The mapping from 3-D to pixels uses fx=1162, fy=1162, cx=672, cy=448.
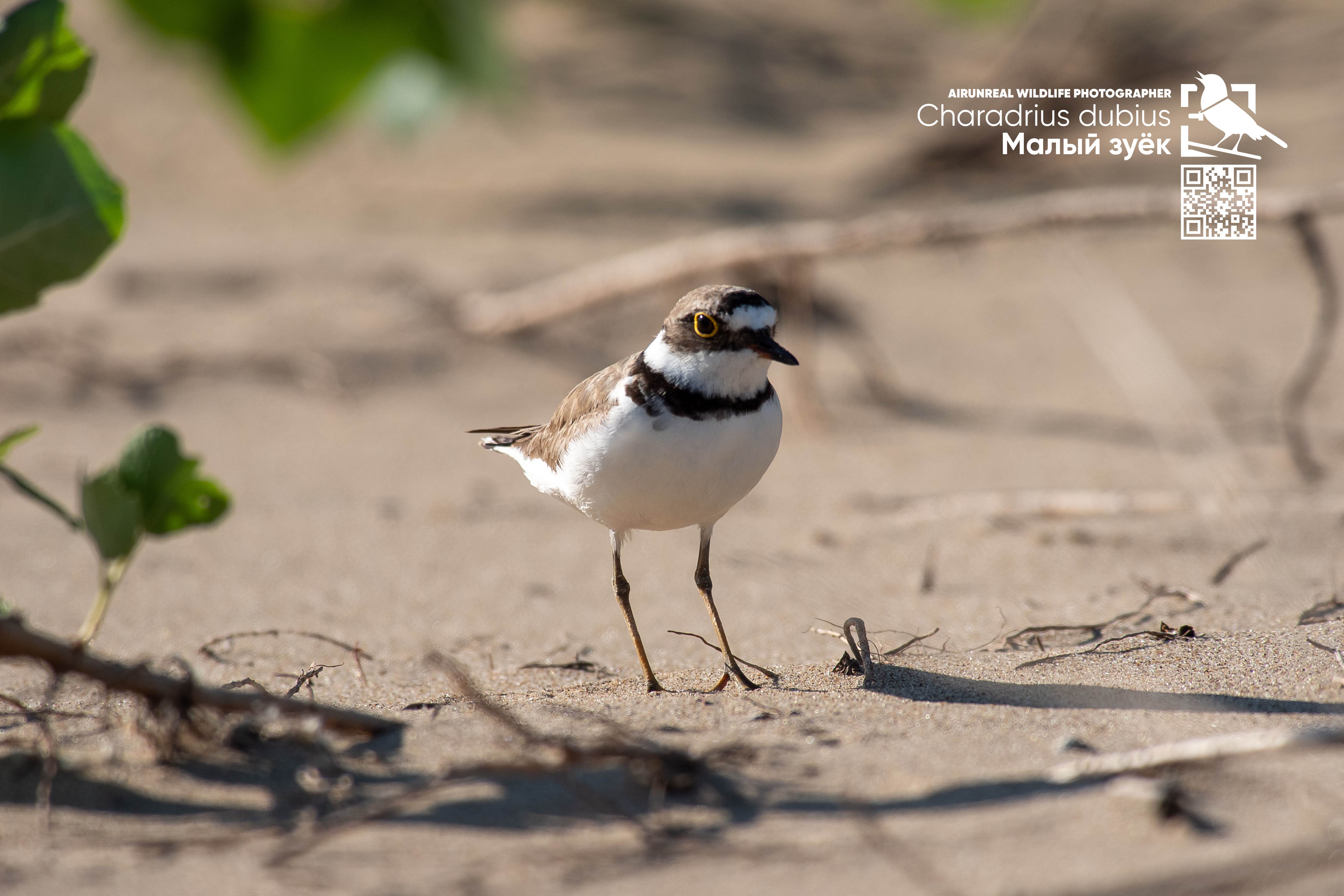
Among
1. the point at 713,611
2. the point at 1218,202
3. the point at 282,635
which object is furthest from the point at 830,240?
the point at 282,635

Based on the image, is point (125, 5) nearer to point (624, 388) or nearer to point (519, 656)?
point (624, 388)

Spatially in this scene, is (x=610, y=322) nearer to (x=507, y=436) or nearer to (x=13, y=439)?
(x=507, y=436)

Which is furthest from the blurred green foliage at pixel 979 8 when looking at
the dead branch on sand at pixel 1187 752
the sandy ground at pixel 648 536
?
the dead branch on sand at pixel 1187 752

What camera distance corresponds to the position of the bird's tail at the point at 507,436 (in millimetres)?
4227

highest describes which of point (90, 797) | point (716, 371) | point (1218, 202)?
point (1218, 202)

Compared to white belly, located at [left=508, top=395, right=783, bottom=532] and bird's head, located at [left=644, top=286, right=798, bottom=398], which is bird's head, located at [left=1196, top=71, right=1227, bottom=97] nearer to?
bird's head, located at [left=644, top=286, right=798, bottom=398]

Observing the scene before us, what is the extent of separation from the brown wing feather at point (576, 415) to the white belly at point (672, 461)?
8 centimetres

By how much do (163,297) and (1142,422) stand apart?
6.27 m

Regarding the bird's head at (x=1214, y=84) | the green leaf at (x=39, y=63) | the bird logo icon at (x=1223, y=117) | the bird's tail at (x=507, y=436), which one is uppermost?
the bird's head at (x=1214, y=84)

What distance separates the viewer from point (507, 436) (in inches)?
177

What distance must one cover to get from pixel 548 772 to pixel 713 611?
1.40 meters

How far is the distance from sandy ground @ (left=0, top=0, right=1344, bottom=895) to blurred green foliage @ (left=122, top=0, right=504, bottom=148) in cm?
7

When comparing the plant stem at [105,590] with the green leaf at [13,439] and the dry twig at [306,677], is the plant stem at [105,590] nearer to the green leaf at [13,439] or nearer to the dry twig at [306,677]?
the green leaf at [13,439]

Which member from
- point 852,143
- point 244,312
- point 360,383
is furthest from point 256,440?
point 852,143
